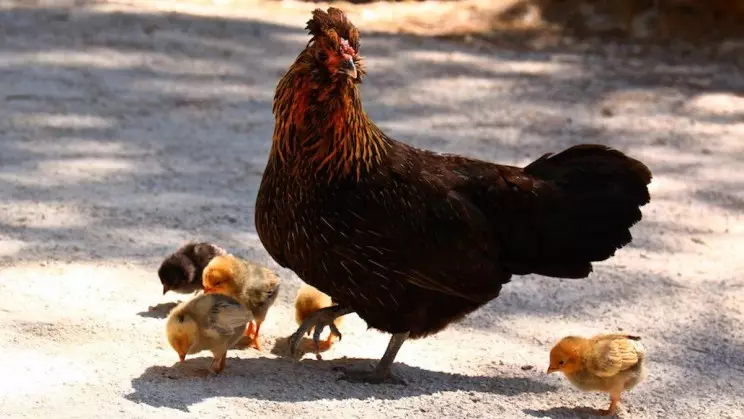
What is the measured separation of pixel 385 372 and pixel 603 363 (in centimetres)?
88

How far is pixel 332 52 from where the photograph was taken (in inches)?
175

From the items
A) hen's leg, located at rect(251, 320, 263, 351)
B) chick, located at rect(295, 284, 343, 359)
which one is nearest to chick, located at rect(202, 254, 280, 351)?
hen's leg, located at rect(251, 320, 263, 351)

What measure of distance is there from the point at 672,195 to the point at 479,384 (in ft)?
10.5

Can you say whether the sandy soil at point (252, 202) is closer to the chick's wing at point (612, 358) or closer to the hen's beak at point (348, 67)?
the chick's wing at point (612, 358)

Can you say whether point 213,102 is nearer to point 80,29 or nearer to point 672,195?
point 80,29

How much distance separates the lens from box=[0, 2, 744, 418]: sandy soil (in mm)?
4602

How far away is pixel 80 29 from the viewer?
995 cm

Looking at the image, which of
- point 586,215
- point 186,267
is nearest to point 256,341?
point 186,267

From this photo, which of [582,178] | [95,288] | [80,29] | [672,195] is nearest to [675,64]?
[672,195]

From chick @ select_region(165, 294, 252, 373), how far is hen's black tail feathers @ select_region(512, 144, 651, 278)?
1173 millimetres

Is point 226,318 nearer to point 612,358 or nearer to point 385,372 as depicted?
point 385,372

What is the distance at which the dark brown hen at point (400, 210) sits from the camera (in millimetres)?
4555

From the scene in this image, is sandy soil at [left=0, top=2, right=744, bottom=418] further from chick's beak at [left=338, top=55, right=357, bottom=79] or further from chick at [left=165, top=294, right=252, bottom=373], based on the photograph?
chick's beak at [left=338, top=55, right=357, bottom=79]

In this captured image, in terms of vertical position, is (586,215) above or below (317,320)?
above
